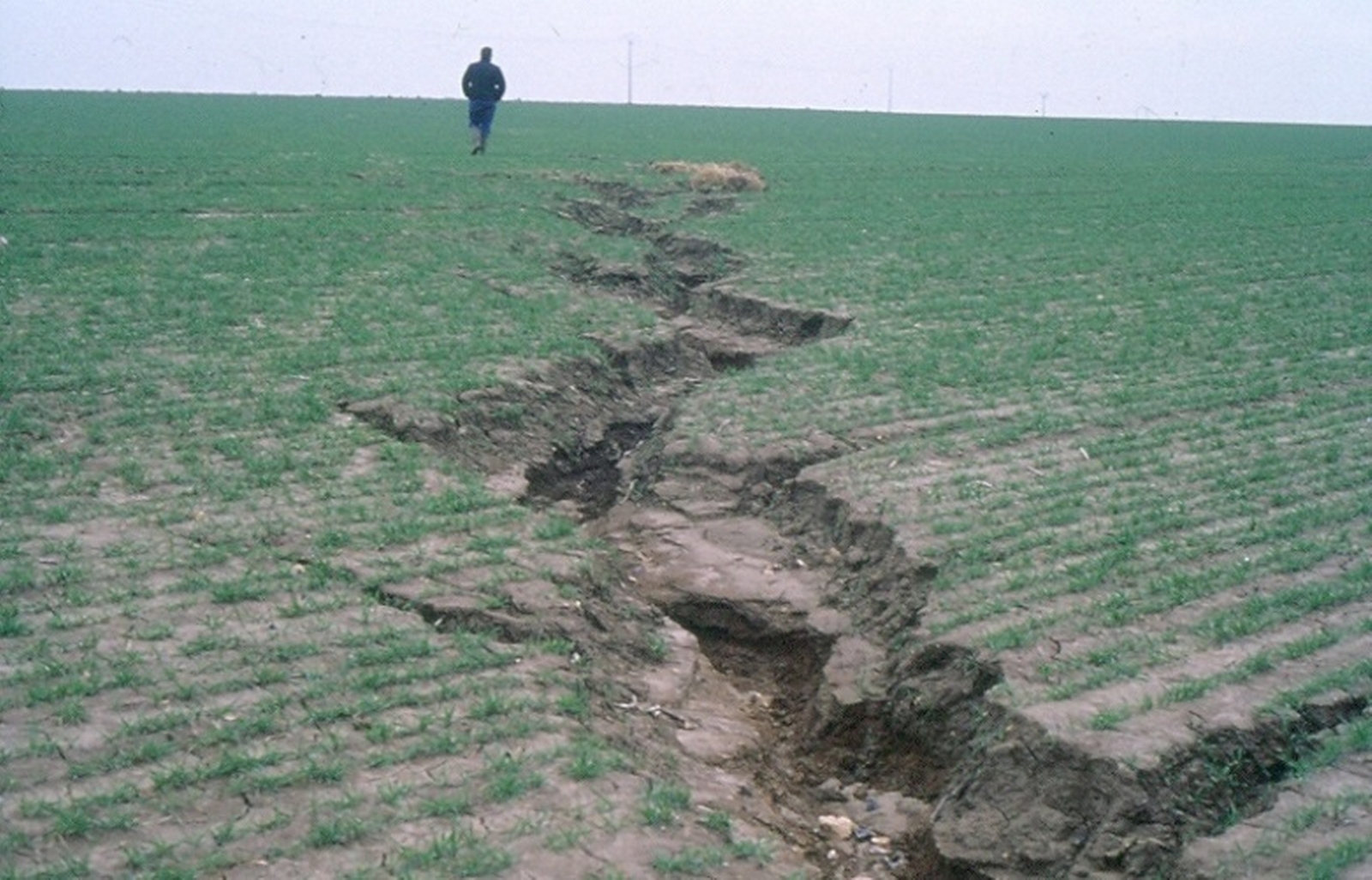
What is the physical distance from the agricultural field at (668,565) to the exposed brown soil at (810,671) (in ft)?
0.08

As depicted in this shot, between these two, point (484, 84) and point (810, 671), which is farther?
point (484, 84)

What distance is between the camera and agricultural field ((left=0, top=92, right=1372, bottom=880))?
4980 mm

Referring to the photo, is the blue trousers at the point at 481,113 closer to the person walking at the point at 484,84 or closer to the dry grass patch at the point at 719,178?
the person walking at the point at 484,84

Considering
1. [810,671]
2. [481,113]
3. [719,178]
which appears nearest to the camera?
[810,671]

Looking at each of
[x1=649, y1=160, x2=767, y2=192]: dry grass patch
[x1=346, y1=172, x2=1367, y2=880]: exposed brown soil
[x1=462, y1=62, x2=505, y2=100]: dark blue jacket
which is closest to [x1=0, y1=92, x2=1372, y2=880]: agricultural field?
[x1=346, y1=172, x2=1367, y2=880]: exposed brown soil

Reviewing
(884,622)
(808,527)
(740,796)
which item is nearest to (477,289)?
(808,527)

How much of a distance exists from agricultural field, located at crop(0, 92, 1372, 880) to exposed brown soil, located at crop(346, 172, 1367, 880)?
23 millimetres

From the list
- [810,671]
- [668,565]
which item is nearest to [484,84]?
[668,565]

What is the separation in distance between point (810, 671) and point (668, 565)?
48.6 inches

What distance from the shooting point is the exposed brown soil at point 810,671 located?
5152 millimetres

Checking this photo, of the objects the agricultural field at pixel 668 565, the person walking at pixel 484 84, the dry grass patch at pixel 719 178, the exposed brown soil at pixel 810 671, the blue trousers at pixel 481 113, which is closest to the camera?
the agricultural field at pixel 668 565

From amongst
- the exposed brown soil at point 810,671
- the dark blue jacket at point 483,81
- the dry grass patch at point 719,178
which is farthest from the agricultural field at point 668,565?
the dark blue jacket at point 483,81

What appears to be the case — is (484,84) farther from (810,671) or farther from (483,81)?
(810,671)

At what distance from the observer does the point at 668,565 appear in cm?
784
